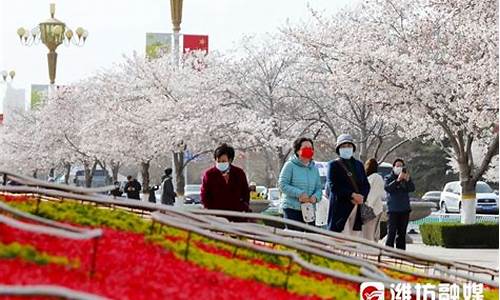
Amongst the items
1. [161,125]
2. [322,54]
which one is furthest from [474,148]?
[322,54]

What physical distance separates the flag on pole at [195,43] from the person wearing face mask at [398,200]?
27.5 meters

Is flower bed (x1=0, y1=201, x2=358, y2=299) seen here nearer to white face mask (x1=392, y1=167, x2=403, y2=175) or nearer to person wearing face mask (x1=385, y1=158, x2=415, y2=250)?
person wearing face mask (x1=385, y1=158, x2=415, y2=250)

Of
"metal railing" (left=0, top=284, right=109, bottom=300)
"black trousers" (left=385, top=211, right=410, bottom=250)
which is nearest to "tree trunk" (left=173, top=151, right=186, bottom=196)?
"black trousers" (left=385, top=211, right=410, bottom=250)

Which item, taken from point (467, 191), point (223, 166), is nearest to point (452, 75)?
point (467, 191)

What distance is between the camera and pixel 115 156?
48188mm

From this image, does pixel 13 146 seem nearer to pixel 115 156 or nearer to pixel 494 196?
pixel 115 156

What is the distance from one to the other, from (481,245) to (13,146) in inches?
1867

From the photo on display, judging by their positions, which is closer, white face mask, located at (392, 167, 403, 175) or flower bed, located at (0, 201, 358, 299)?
flower bed, located at (0, 201, 358, 299)

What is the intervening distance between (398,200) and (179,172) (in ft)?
82.2

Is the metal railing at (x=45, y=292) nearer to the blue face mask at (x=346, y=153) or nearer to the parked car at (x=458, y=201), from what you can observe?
the blue face mask at (x=346, y=153)

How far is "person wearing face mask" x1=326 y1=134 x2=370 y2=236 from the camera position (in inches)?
479

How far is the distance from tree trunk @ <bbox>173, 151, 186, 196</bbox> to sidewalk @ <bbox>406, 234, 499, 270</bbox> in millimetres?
17141

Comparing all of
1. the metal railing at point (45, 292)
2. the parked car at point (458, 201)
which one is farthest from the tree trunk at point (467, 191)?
the parked car at point (458, 201)

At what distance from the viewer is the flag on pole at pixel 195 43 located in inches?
1732
